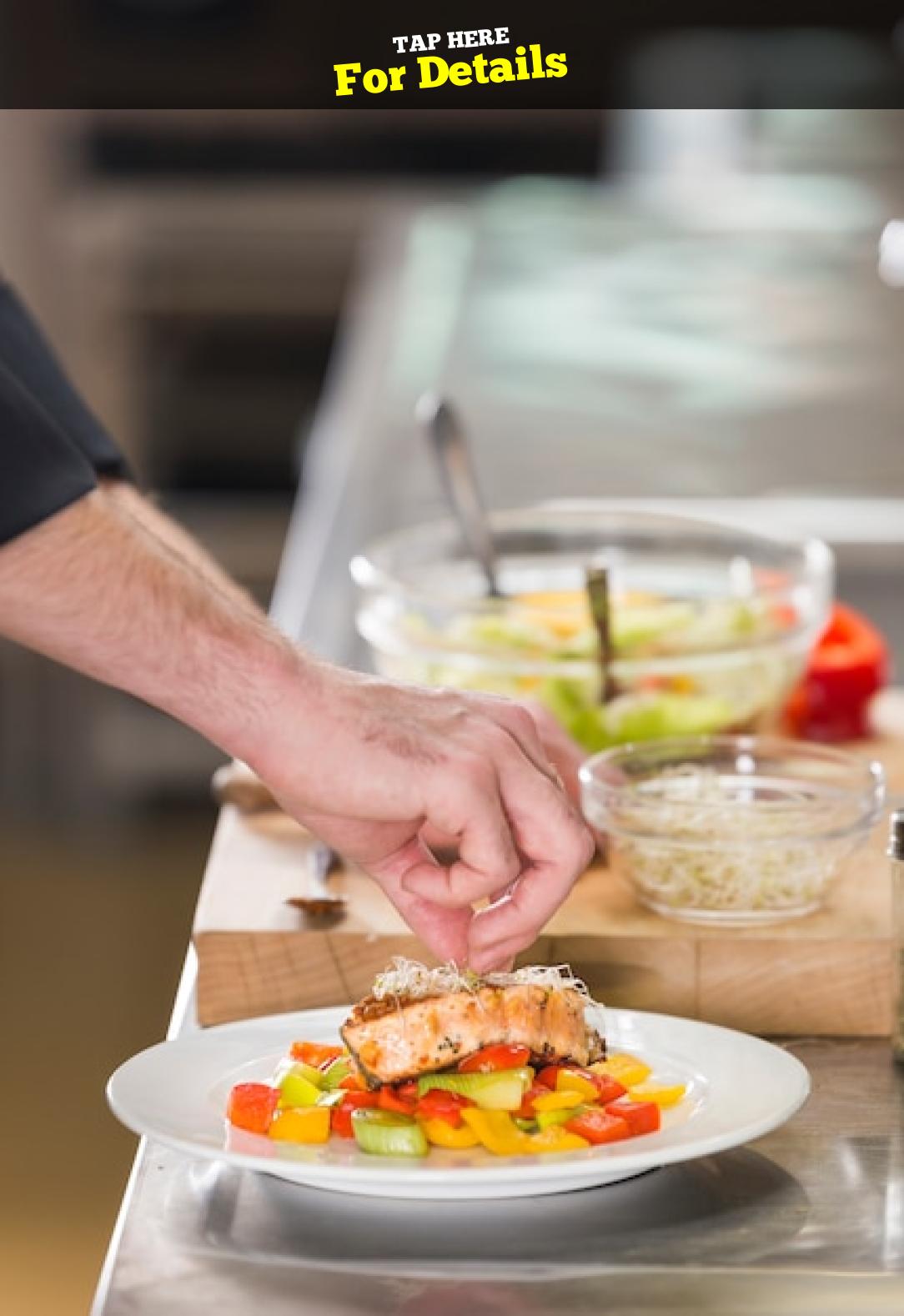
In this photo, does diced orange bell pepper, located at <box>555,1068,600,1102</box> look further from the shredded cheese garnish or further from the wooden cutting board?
the wooden cutting board

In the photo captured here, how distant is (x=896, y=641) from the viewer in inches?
108

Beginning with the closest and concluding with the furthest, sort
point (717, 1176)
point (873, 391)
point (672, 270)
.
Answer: point (717, 1176) → point (873, 391) → point (672, 270)

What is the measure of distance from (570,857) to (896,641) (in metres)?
1.53

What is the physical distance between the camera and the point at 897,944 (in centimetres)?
144

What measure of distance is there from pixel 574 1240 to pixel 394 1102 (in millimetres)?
126

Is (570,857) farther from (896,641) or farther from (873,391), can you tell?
(873,391)

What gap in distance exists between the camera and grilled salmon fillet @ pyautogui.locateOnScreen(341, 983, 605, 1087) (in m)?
1.24

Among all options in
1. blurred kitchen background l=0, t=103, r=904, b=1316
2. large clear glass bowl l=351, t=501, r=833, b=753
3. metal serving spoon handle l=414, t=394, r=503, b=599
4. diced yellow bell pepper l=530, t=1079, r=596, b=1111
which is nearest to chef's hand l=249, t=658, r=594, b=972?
diced yellow bell pepper l=530, t=1079, r=596, b=1111

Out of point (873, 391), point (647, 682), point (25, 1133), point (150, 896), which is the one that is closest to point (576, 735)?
point (647, 682)

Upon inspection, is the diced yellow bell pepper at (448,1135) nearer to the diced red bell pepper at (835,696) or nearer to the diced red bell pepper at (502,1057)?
the diced red bell pepper at (502,1057)

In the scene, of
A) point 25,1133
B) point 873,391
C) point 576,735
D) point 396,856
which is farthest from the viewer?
point 25,1133

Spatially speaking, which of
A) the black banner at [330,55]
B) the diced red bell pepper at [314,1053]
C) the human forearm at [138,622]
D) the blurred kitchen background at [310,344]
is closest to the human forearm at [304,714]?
the human forearm at [138,622]

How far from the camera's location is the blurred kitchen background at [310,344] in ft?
11.0

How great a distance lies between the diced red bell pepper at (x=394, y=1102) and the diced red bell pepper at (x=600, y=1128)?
0.08 m
